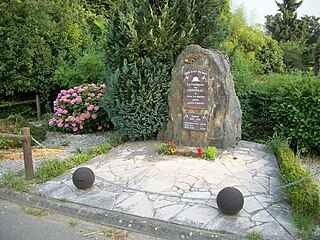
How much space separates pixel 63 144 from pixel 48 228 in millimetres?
3894

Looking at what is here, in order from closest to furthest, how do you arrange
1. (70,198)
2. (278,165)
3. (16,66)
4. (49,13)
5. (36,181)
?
(70,198), (36,181), (278,165), (16,66), (49,13)

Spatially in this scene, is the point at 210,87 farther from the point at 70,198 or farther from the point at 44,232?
the point at 44,232

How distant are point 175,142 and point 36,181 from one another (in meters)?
2.83

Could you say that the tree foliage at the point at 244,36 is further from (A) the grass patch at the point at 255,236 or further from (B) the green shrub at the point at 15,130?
(A) the grass patch at the point at 255,236

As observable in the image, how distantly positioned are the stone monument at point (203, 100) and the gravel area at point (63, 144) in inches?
90.9

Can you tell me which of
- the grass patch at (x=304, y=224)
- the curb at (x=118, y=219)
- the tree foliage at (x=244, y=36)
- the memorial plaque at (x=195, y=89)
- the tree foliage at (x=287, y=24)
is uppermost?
the tree foliage at (x=287, y=24)

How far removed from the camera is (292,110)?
6348 mm

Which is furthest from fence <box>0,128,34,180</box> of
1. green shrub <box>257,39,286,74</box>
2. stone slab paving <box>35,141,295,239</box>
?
green shrub <box>257,39,286,74</box>

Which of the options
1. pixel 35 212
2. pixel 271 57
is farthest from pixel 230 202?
pixel 271 57

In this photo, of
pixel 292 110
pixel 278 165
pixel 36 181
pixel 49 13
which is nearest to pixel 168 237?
pixel 36 181

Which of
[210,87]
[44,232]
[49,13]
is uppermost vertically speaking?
[49,13]

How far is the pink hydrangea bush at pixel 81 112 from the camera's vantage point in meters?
8.27

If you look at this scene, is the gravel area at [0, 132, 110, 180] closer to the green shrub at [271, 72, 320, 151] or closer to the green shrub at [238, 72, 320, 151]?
the green shrub at [238, 72, 320, 151]

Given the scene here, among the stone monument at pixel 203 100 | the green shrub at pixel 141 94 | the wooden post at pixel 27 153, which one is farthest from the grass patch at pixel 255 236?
the green shrub at pixel 141 94
